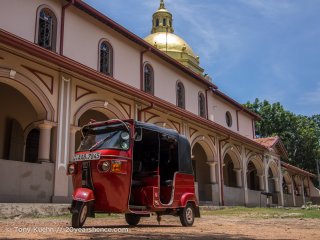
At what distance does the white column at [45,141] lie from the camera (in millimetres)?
13080

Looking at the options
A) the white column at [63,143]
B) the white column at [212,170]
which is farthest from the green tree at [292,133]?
the white column at [63,143]

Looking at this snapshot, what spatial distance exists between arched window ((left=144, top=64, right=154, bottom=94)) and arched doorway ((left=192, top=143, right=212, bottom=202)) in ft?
17.1

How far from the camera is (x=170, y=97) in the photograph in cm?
2222

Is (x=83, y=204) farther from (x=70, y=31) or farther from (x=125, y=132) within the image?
(x=70, y=31)

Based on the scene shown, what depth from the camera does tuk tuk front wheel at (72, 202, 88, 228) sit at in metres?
7.62

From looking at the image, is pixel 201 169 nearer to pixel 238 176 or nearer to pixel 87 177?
pixel 238 176

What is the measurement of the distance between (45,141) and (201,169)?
A: 44.9 feet

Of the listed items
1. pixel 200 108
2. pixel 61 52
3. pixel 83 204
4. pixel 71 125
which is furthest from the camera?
pixel 200 108

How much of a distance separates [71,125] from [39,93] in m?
1.60

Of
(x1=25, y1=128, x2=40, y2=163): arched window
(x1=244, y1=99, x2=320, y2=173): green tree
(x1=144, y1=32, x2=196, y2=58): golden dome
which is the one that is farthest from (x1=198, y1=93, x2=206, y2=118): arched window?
(x1=244, y1=99, x2=320, y2=173): green tree

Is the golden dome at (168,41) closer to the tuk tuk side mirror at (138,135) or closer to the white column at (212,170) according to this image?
the white column at (212,170)

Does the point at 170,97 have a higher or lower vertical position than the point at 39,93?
higher

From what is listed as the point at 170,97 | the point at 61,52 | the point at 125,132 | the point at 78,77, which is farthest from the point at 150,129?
the point at 170,97

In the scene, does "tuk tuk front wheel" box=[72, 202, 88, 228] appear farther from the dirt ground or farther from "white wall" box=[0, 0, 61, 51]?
"white wall" box=[0, 0, 61, 51]
